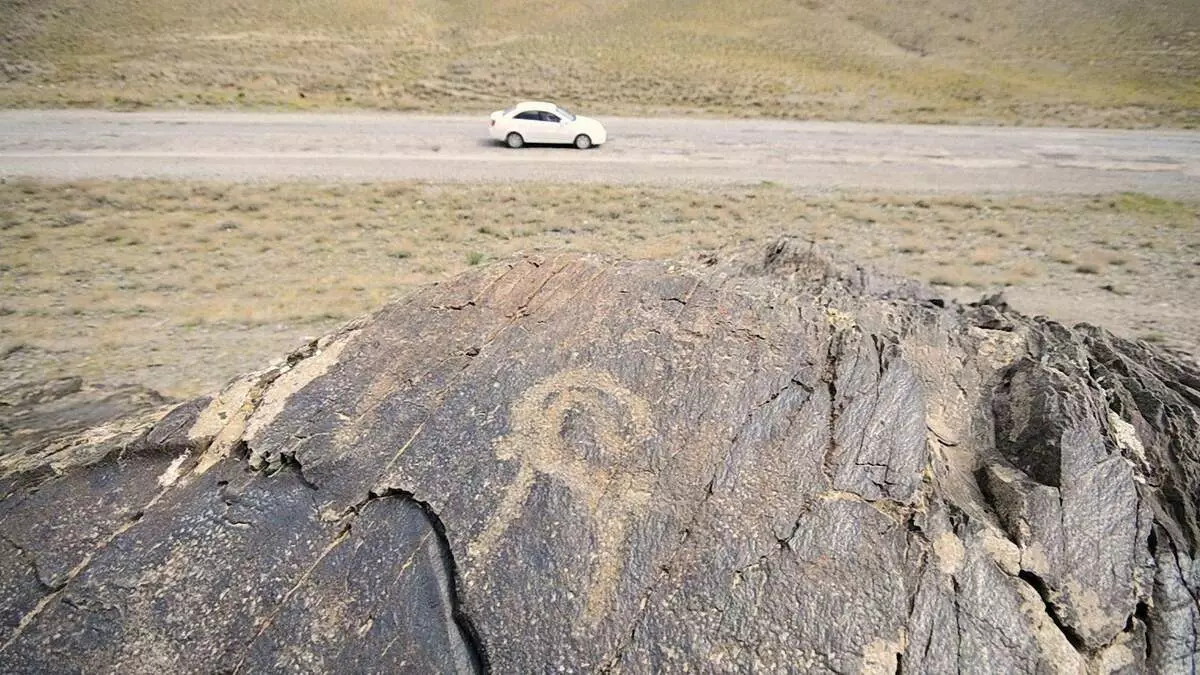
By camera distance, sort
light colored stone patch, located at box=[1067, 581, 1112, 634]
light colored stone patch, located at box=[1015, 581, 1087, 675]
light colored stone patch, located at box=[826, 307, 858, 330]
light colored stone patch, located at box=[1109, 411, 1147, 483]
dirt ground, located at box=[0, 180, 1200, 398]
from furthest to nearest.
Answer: dirt ground, located at box=[0, 180, 1200, 398]
light colored stone patch, located at box=[826, 307, 858, 330]
light colored stone patch, located at box=[1109, 411, 1147, 483]
light colored stone patch, located at box=[1067, 581, 1112, 634]
light colored stone patch, located at box=[1015, 581, 1087, 675]

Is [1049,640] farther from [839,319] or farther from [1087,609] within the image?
[839,319]

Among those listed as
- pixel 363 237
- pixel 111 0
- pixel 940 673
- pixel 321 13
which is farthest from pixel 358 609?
pixel 111 0

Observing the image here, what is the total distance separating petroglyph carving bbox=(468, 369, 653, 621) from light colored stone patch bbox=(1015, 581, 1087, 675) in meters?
2.07

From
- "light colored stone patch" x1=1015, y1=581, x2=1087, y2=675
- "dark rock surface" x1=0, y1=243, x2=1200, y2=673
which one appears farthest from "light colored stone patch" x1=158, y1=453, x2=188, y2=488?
"light colored stone patch" x1=1015, y1=581, x2=1087, y2=675

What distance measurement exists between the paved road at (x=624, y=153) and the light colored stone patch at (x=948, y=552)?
1758cm

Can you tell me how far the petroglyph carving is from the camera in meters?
3.89

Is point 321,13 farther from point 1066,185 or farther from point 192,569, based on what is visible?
point 192,569

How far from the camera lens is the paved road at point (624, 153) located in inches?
833

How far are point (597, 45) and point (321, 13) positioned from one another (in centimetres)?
1748

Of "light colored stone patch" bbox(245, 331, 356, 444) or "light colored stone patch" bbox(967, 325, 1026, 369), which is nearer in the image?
"light colored stone patch" bbox(245, 331, 356, 444)

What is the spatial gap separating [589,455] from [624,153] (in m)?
20.7

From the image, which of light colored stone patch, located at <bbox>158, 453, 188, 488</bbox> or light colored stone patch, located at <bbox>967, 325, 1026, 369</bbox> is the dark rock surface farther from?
light colored stone patch, located at <bbox>967, 325, 1026, 369</bbox>

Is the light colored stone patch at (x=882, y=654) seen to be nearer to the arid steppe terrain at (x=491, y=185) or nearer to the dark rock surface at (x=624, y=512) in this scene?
the dark rock surface at (x=624, y=512)

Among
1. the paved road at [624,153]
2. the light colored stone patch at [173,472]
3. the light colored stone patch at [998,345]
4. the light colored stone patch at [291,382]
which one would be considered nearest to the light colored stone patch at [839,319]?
the light colored stone patch at [998,345]
